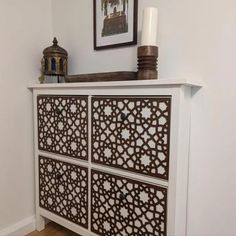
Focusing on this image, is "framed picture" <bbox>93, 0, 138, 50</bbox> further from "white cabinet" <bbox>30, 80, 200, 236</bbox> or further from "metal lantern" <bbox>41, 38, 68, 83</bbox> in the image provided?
→ "white cabinet" <bbox>30, 80, 200, 236</bbox>

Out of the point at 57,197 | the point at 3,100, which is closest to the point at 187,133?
the point at 57,197

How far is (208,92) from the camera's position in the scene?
3.90 ft

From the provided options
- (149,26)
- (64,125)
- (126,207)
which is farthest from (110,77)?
(126,207)

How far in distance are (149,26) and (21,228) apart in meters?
1.50

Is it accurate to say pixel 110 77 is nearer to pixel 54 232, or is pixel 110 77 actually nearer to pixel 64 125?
pixel 64 125

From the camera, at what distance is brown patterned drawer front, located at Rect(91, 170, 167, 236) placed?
3.68 ft

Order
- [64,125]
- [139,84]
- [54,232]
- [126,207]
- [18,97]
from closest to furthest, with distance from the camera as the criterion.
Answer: [139,84], [126,207], [64,125], [18,97], [54,232]

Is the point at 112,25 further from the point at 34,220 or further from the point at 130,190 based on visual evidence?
the point at 34,220

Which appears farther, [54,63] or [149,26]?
[54,63]

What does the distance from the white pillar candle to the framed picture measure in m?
0.23

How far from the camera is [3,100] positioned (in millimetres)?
1490

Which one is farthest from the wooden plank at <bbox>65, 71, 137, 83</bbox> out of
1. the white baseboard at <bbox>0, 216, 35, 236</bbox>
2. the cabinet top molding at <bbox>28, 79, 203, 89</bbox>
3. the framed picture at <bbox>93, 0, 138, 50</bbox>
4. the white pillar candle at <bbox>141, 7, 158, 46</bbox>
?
the white baseboard at <bbox>0, 216, 35, 236</bbox>

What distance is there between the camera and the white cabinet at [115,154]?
1.08 meters

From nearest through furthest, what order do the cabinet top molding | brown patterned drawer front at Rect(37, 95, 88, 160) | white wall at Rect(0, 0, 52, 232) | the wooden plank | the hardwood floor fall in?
the cabinet top molding → the wooden plank → brown patterned drawer front at Rect(37, 95, 88, 160) → white wall at Rect(0, 0, 52, 232) → the hardwood floor
